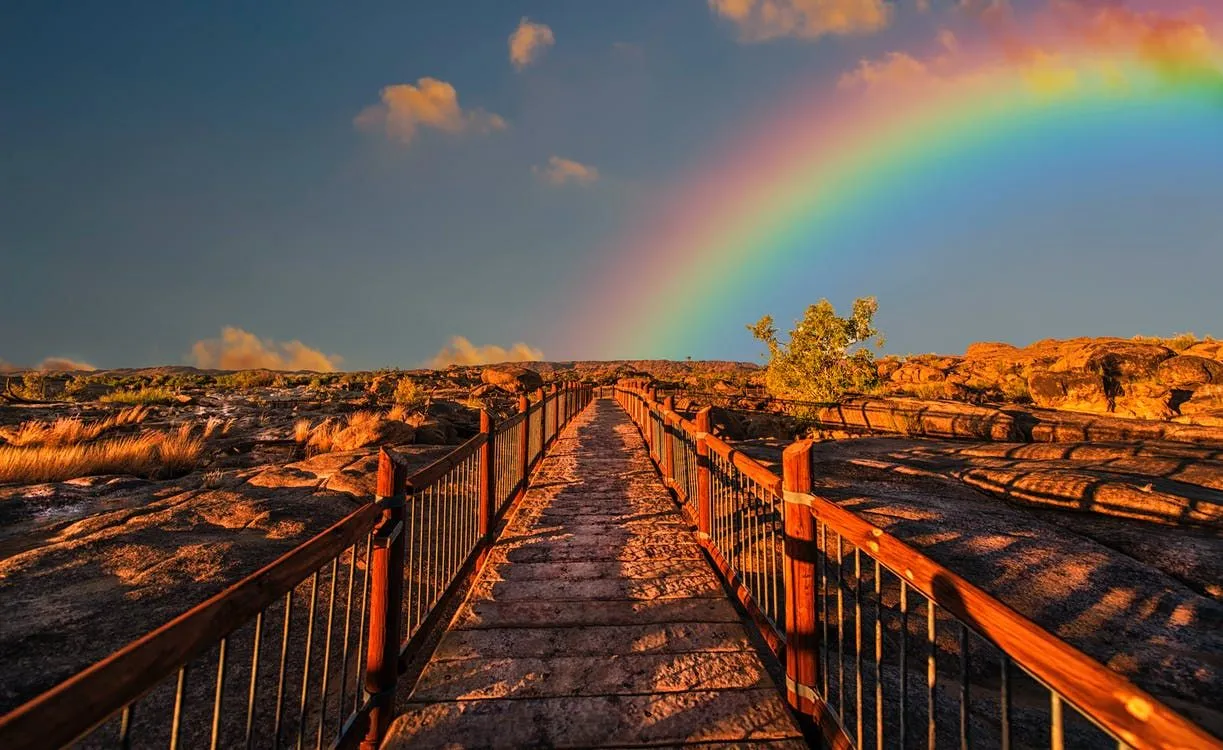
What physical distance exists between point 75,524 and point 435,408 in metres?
12.0

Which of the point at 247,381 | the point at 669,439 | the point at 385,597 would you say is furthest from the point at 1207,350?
the point at 247,381

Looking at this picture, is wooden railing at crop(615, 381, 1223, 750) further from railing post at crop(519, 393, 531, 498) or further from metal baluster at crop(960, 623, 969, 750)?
railing post at crop(519, 393, 531, 498)

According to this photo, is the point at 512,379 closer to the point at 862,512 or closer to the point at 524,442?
the point at 524,442

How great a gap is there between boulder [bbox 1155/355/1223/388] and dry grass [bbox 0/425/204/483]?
35.4m

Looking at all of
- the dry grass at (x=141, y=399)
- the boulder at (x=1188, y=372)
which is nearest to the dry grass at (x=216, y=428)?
the dry grass at (x=141, y=399)

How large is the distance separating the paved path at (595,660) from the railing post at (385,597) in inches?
7.6

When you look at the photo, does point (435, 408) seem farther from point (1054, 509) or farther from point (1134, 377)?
point (1134, 377)

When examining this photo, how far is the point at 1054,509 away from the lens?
789cm

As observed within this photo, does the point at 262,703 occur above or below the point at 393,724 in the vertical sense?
below

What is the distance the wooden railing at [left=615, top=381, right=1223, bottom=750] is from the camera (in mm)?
1254

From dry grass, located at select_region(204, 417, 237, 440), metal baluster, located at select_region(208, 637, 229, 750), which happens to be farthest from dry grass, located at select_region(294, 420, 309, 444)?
metal baluster, located at select_region(208, 637, 229, 750)

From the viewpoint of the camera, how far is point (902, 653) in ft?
5.97

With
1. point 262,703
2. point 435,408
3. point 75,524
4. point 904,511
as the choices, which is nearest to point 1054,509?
point 904,511

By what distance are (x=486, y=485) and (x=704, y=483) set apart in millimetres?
2606
